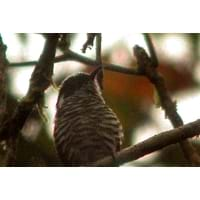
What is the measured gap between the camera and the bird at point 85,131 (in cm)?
160

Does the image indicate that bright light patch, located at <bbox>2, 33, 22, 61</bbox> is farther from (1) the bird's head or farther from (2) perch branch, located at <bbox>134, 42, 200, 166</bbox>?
(2) perch branch, located at <bbox>134, 42, 200, 166</bbox>

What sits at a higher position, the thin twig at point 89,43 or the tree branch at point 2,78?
the thin twig at point 89,43

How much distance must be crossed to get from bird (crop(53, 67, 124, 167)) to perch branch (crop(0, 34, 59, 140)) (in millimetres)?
167

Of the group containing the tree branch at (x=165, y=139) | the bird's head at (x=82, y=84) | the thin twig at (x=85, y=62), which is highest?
the thin twig at (x=85, y=62)

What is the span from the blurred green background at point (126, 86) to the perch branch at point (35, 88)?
56 mm

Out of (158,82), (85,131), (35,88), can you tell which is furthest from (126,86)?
(35,88)

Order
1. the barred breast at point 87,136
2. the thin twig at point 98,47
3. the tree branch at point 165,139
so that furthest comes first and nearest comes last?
the thin twig at point 98,47 → the barred breast at point 87,136 → the tree branch at point 165,139

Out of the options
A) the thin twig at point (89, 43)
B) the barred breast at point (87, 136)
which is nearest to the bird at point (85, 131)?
the barred breast at point (87, 136)

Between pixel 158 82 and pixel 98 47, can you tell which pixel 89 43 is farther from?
pixel 158 82

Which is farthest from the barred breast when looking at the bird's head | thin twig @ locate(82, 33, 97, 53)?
thin twig @ locate(82, 33, 97, 53)

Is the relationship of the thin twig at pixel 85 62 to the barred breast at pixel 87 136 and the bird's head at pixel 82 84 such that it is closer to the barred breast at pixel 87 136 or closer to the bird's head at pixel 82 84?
the bird's head at pixel 82 84

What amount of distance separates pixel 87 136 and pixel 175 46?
48 cm
